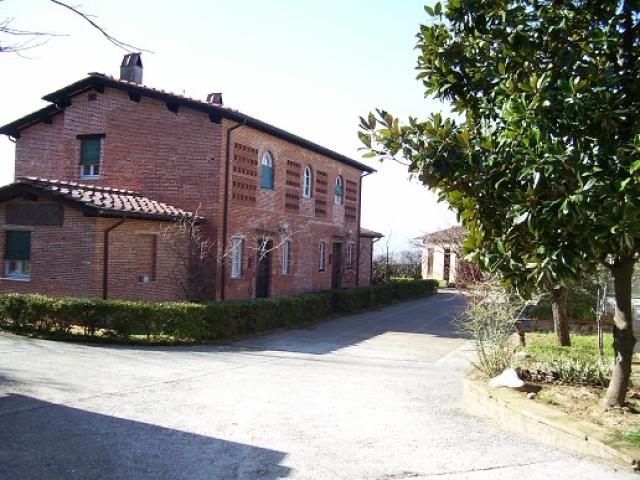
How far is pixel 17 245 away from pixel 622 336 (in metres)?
14.8

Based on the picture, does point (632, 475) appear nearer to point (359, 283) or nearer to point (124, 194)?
point (124, 194)

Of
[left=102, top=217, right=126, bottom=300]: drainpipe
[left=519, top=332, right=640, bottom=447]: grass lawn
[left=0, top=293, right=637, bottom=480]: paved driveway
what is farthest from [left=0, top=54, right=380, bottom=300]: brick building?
[left=519, top=332, right=640, bottom=447]: grass lawn

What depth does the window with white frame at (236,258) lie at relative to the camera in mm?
18109

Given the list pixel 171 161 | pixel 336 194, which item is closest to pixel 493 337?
pixel 171 161

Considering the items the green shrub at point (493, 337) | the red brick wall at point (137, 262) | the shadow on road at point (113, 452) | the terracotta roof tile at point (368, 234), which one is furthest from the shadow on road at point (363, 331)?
the shadow on road at point (113, 452)

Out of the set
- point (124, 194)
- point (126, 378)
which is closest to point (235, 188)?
point (124, 194)

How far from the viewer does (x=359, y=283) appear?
94.6 feet

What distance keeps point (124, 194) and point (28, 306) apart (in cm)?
490

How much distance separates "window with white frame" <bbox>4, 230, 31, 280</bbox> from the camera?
15977 mm

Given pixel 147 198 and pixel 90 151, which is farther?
pixel 90 151

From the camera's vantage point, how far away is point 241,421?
6859 mm

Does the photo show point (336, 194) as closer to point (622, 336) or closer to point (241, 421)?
point (241, 421)

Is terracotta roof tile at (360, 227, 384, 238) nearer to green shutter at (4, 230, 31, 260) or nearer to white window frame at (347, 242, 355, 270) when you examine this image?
white window frame at (347, 242, 355, 270)

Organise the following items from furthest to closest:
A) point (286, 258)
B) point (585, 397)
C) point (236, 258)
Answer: point (286, 258) < point (236, 258) < point (585, 397)
